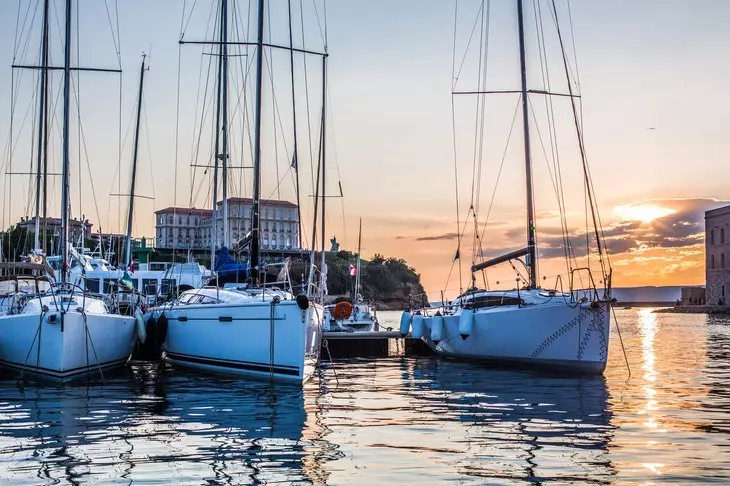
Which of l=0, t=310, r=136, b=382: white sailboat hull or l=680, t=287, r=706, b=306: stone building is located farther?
l=680, t=287, r=706, b=306: stone building

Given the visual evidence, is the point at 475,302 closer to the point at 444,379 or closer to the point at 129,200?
the point at 444,379

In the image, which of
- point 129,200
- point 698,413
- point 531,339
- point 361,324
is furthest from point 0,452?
point 129,200

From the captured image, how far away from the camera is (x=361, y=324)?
38469mm

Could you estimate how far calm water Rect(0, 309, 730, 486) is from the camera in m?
9.77

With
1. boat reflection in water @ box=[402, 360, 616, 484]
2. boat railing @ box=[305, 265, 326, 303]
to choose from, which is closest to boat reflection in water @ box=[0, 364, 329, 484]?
boat reflection in water @ box=[402, 360, 616, 484]

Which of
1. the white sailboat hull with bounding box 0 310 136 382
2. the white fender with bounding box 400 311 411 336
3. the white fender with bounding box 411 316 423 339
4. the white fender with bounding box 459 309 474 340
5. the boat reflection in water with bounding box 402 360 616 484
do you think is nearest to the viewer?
the boat reflection in water with bounding box 402 360 616 484

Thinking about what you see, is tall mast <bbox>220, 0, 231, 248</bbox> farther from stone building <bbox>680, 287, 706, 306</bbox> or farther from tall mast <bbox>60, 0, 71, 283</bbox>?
stone building <bbox>680, 287, 706, 306</bbox>

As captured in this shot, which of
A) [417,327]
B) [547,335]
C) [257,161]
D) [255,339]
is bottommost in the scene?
[417,327]

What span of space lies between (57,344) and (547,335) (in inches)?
498

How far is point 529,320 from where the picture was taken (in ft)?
77.8

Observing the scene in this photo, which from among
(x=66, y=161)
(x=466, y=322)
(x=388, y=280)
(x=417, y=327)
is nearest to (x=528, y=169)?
(x=466, y=322)

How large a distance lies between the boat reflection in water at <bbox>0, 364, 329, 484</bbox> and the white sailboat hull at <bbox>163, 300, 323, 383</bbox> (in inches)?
22.2

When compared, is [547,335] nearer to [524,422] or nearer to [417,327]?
[417,327]

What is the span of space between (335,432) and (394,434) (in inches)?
35.1
